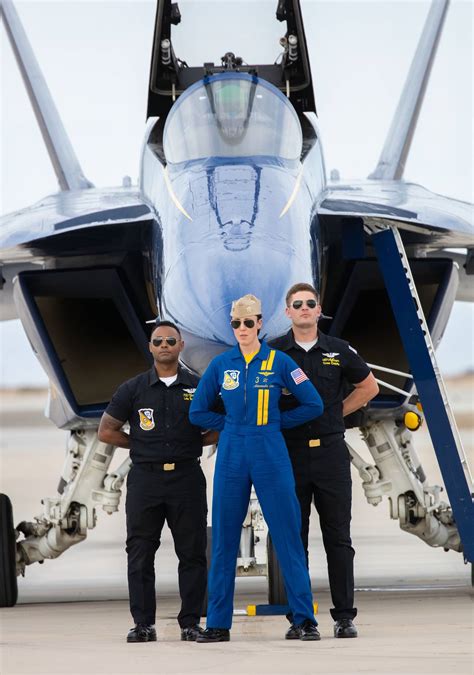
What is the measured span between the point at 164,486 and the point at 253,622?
3.81 feet

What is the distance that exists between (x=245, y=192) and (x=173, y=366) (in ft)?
5.26

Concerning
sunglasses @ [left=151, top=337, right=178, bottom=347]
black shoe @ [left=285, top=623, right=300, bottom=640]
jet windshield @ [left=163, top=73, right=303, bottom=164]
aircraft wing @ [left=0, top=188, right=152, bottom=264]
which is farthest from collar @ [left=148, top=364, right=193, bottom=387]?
aircraft wing @ [left=0, top=188, right=152, bottom=264]

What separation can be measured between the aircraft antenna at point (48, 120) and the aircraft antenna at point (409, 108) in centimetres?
268

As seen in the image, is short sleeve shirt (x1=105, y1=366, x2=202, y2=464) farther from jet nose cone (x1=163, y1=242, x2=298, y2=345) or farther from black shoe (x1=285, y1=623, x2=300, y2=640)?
black shoe (x1=285, y1=623, x2=300, y2=640)

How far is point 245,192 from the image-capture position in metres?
8.06

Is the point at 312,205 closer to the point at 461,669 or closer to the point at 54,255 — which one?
the point at 54,255

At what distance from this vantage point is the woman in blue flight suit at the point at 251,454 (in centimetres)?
630

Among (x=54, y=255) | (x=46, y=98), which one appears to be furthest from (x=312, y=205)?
(x=46, y=98)

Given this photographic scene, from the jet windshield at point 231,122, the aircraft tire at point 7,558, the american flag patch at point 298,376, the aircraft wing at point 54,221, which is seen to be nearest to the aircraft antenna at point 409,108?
the aircraft wing at point 54,221

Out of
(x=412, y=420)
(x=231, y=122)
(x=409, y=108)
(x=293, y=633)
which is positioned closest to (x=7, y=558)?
(x=412, y=420)

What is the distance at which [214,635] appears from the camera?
252 inches

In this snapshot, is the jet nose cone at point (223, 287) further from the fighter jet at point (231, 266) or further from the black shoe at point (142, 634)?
the black shoe at point (142, 634)

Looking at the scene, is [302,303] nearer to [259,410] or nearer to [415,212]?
[259,410]

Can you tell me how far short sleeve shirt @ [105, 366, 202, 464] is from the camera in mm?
6688
